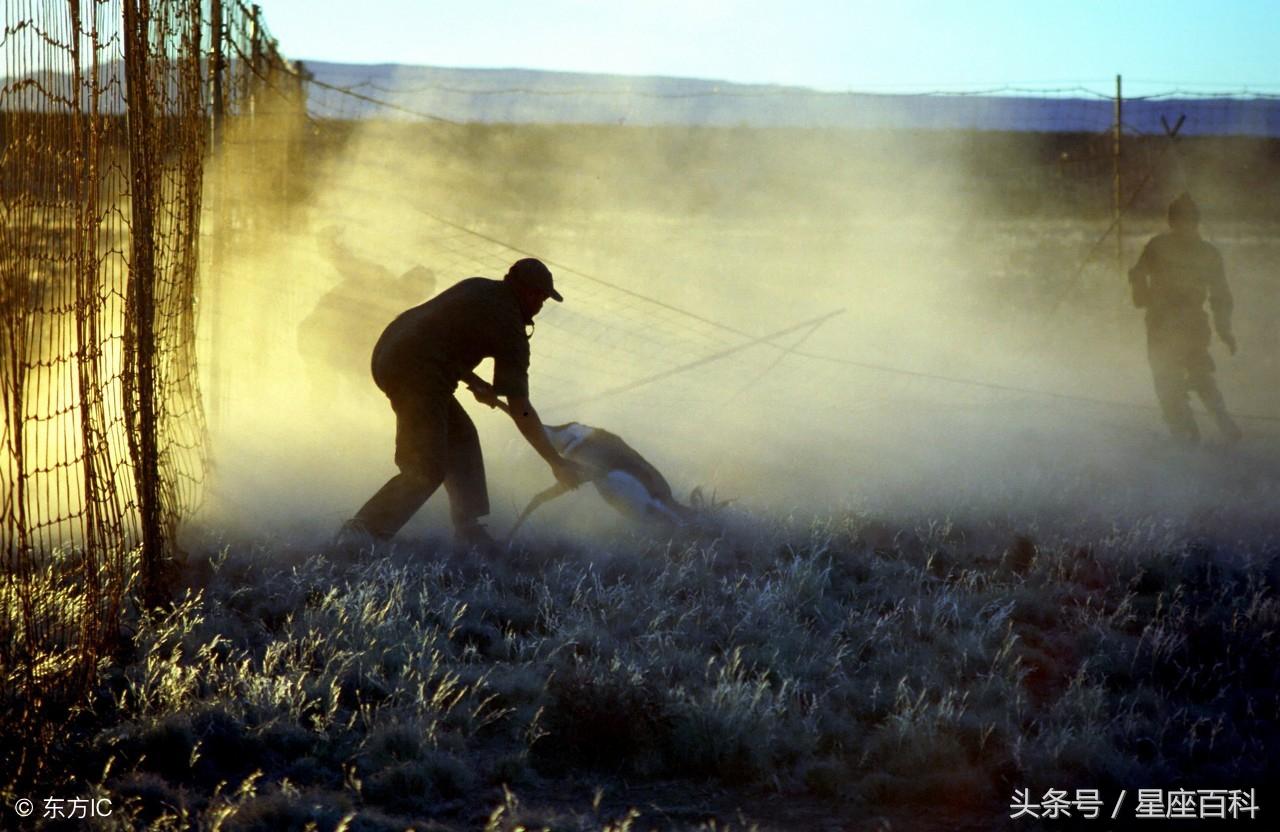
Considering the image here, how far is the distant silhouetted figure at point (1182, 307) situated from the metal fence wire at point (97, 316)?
7792 millimetres

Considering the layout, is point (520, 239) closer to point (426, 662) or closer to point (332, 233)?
point (332, 233)

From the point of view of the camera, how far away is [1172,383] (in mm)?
11773

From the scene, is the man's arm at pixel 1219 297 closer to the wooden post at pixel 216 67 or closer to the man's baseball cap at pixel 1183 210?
the man's baseball cap at pixel 1183 210

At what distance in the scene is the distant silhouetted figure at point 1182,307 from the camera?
37.3 ft

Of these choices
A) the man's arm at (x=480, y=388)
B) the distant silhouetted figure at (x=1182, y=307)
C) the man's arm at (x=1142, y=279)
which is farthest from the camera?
the man's arm at (x=1142, y=279)

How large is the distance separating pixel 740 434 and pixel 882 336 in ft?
15.1

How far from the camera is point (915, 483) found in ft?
31.8

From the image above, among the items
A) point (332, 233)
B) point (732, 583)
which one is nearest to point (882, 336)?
point (332, 233)

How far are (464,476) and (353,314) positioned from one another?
3.81 m

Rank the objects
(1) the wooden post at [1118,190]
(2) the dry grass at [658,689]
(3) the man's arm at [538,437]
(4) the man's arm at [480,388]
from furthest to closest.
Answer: (1) the wooden post at [1118,190] < (4) the man's arm at [480,388] < (3) the man's arm at [538,437] < (2) the dry grass at [658,689]

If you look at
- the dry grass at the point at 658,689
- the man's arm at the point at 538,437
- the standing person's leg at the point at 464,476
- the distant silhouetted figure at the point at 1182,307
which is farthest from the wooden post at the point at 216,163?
the distant silhouetted figure at the point at 1182,307

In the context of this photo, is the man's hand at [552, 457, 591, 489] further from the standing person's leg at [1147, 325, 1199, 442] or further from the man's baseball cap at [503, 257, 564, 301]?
the standing person's leg at [1147, 325, 1199, 442]

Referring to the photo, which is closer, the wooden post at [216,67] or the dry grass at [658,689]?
the dry grass at [658,689]

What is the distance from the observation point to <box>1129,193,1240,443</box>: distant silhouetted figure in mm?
11367
